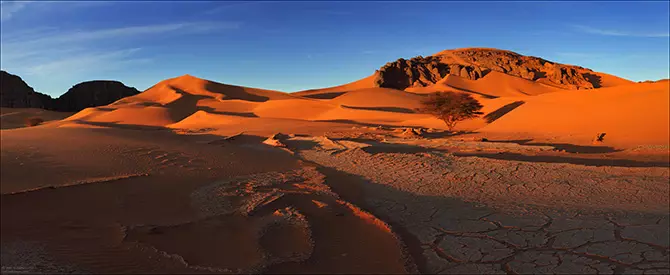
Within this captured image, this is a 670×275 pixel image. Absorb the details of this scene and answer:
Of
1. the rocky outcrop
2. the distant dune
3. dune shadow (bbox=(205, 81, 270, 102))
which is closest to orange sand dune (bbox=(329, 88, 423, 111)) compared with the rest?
the distant dune

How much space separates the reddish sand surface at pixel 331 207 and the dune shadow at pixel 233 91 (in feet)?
154

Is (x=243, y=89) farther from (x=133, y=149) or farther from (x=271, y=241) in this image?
(x=271, y=241)

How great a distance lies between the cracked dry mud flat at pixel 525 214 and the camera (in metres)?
3.87

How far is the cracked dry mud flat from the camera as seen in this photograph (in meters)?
3.87

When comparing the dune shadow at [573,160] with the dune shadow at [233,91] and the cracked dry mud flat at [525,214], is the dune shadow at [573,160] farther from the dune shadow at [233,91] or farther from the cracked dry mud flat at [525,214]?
the dune shadow at [233,91]

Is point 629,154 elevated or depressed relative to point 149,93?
depressed

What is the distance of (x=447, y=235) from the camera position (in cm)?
465

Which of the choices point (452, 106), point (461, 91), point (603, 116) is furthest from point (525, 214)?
point (461, 91)

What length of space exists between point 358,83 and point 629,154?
83.1 meters

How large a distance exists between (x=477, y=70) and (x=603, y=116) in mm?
62316

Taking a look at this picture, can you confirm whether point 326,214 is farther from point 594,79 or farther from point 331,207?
point 594,79

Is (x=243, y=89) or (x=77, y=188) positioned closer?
(x=77, y=188)

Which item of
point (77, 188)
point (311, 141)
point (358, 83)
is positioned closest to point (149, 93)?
point (358, 83)

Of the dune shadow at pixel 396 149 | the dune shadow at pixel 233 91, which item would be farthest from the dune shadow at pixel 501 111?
the dune shadow at pixel 233 91
